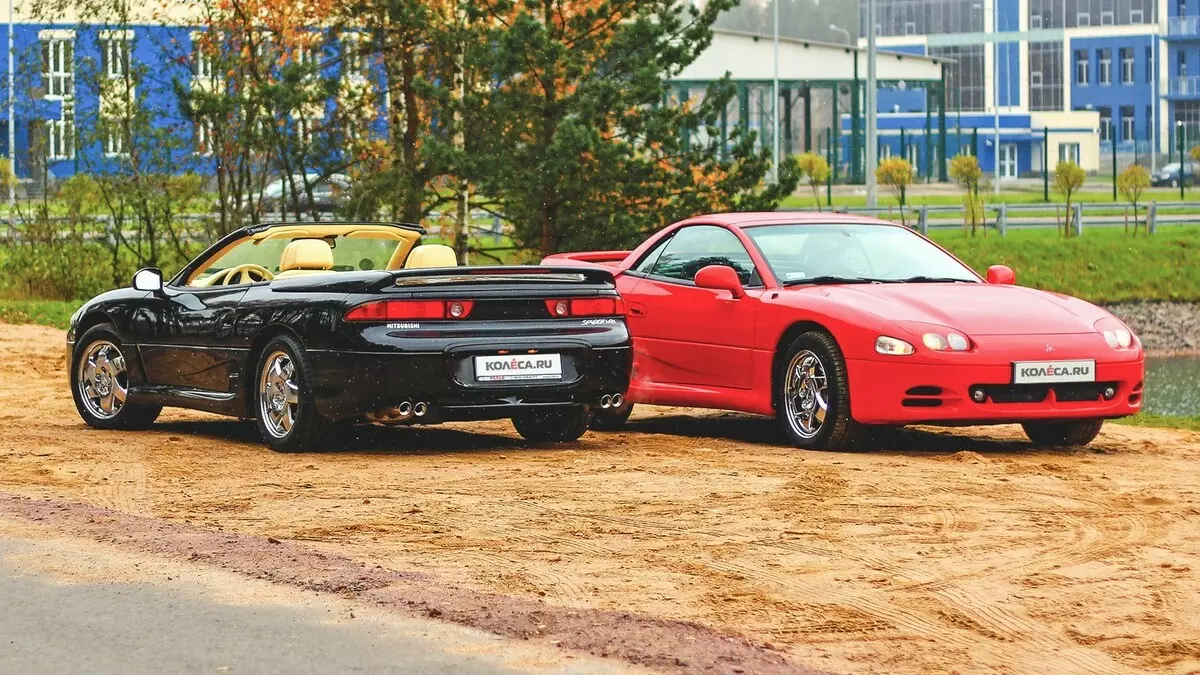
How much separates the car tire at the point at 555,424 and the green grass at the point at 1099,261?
24700 mm

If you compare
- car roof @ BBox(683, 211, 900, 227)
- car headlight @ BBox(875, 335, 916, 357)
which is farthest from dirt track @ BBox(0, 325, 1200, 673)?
car roof @ BBox(683, 211, 900, 227)

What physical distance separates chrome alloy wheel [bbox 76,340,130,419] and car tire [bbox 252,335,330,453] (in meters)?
1.73

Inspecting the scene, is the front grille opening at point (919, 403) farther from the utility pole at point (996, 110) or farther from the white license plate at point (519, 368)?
the utility pole at point (996, 110)

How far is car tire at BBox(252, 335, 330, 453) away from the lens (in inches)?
466

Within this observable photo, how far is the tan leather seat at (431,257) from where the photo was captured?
12.6 m

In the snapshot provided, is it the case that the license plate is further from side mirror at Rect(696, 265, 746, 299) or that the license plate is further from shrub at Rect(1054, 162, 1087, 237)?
shrub at Rect(1054, 162, 1087, 237)

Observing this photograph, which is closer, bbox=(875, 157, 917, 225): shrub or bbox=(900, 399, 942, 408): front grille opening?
bbox=(900, 399, 942, 408): front grille opening

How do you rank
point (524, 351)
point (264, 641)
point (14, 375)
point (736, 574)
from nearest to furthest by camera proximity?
point (264, 641) → point (736, 574) → point (524, 351) → point (14, 375)

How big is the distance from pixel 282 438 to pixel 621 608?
549cm

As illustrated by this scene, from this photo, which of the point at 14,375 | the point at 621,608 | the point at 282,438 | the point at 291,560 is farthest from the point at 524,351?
the point at 14,375

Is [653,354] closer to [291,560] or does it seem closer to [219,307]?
[219,307]

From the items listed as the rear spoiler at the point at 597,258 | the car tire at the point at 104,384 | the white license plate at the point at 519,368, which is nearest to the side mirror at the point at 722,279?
the white license plate at the point at 519,368

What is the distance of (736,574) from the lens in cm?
759

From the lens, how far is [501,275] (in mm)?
11898
